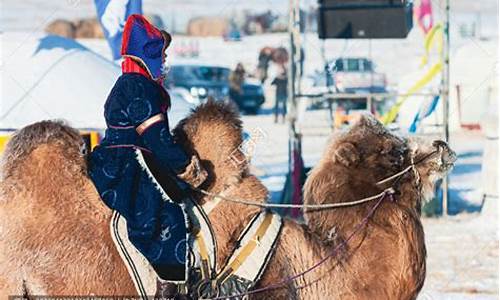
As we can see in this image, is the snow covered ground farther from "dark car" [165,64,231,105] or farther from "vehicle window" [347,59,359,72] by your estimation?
"dark car" [165,64,231,105]

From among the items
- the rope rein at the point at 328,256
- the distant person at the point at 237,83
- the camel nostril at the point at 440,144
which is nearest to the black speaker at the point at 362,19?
the camel nostril at the point at 440,144

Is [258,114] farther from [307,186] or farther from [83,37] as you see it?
[307,186]

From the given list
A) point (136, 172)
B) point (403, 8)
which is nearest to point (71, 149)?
point (136, 172)

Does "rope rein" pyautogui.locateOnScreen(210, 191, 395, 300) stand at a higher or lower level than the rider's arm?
lower

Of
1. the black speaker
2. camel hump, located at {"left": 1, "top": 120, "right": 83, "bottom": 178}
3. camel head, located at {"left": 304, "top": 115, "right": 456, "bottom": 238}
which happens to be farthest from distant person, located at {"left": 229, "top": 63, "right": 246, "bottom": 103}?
camel hump, located at {"left": 1, "top": 120, "right": 83, "bottom": 178}

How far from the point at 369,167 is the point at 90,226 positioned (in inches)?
56.5

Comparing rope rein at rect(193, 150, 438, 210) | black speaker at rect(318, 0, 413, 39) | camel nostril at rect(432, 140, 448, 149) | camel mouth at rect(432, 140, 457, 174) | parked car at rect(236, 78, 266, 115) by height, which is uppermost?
black speaker at rect(318, 0, 413, 39)

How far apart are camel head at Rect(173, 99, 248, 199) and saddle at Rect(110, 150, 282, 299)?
0.19m

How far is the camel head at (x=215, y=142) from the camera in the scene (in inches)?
186

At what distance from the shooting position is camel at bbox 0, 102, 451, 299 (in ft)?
14.6

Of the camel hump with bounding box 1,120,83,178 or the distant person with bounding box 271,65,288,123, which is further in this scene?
the distant person with bounding box 271,65,288,123

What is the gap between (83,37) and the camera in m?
42.1

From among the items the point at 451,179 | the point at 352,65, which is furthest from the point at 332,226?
the point at 352,65

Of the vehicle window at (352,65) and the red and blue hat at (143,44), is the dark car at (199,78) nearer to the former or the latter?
the vehicle window at (352,65)
